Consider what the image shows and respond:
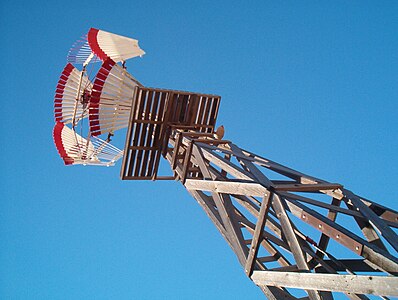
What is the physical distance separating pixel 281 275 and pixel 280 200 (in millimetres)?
752

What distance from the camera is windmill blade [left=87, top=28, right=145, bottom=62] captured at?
7961 millimetres

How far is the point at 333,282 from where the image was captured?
3.36 meters

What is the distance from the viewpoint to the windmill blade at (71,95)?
823cm

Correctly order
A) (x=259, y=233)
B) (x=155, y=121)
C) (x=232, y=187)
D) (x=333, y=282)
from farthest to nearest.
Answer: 1. (x=155, y=121)
2. (x=232, y=187)
3. (x=259, y=233)
4. (x=333, y=282)

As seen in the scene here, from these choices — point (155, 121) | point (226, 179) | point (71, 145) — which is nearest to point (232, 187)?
point (226, 179)

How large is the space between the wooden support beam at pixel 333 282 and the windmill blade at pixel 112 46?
528 cm

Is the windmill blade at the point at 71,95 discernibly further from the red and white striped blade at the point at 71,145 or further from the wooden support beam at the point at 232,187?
the wooden support beam at the point at 232,187

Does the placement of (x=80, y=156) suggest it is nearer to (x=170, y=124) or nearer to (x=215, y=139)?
(x=170, y=124)

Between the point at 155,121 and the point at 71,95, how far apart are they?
1.99m

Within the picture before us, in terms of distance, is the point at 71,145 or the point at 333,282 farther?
the point at 71,145

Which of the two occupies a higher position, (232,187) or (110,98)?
(110,98)

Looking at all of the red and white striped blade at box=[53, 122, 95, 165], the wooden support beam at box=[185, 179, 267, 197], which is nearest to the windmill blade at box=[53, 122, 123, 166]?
the red and white striped blade at box=[53, 122, 95, 165]

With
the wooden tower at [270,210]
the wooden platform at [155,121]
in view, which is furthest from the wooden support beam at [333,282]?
the wooden platform at [155,121]

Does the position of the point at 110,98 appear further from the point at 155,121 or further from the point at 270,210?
the point at 270,210
